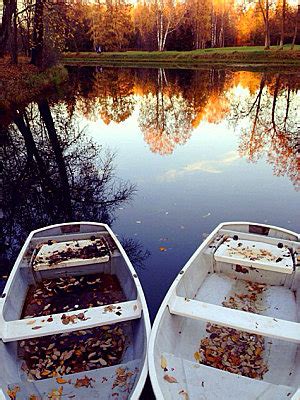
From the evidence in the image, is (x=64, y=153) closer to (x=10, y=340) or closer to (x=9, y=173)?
(x=9, y=173)

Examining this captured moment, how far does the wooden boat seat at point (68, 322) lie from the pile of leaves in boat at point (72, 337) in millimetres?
59

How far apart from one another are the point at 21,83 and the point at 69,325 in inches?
732

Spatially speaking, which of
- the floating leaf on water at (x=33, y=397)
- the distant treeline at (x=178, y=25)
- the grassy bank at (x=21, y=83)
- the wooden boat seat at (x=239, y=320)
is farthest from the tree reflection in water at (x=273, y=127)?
the distant treeline at (x=178, y=25)

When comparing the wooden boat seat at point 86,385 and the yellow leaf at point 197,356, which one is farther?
the yellow leaf at point 197,356

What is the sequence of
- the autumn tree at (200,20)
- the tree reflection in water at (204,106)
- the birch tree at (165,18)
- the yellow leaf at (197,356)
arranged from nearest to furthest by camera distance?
the yellow leaf at (197,356) → the tree reflection in water at (204,106) → the birch tree at (165,18) → the autumn tree at (200,20)

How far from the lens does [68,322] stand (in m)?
3.70

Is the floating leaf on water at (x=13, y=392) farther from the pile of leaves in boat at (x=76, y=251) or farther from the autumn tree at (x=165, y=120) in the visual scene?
the autumn tree at (x=165, y=120)

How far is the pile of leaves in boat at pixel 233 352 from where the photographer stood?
3.69 metres

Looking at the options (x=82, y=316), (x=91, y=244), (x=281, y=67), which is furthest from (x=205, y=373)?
(x=281, y=67)

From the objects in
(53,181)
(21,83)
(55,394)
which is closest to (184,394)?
(55,394)

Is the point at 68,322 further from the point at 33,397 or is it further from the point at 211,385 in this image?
the point at 211,385

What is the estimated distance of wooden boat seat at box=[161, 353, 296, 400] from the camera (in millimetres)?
3182

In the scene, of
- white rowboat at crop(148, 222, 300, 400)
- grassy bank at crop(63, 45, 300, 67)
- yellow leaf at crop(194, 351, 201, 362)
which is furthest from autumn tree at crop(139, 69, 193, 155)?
grassy bank at crop(63, 45, 300, 67)

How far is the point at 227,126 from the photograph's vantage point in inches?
590
